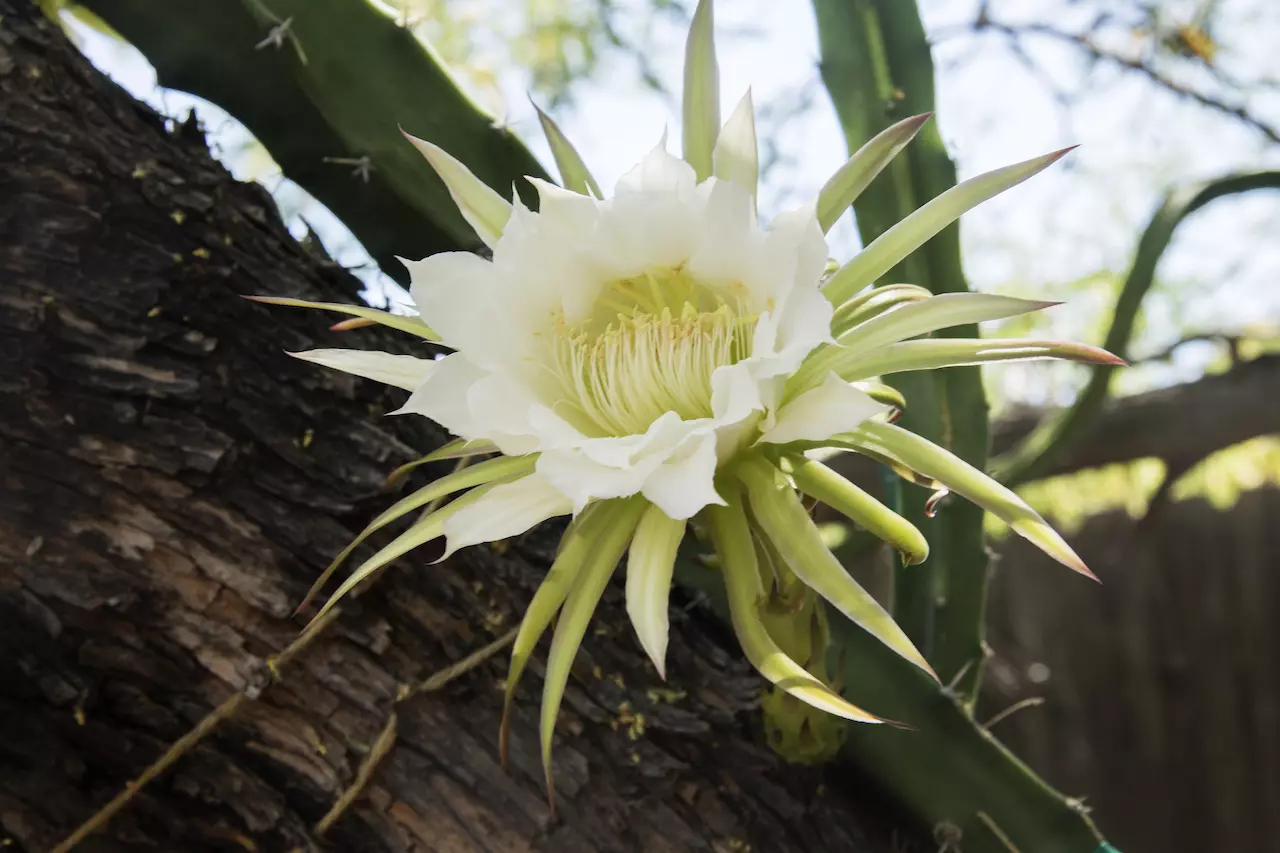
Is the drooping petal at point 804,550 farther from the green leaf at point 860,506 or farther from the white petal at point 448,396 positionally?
the white petal at point 448,396

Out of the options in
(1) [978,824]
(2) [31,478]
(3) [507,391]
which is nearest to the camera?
(3) [507,391]

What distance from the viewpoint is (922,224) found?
1.70 feet

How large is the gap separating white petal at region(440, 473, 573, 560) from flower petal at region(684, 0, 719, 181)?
223 millimetres

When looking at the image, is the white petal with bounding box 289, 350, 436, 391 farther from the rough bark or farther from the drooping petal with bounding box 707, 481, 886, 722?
the rough bark

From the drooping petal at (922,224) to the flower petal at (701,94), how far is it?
0.36 feet

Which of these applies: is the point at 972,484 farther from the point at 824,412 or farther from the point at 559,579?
the point at 559,579

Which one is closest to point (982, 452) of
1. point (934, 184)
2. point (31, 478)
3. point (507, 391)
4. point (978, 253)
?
point (934, 184)

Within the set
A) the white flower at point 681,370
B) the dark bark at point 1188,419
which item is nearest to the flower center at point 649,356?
the white flower at point 681,370

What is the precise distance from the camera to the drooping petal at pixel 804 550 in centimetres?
45

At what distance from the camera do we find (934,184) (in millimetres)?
834

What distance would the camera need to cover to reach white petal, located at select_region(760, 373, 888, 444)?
1.46ft

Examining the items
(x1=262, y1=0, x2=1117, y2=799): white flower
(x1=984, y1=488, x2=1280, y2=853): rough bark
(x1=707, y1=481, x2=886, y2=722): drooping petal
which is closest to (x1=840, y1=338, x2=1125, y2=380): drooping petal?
(x1=262, y1=0, x2=1117, y2=799): white flower

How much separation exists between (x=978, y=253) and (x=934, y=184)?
8.86 ft

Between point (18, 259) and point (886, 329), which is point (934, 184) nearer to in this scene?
point (886, 329)
